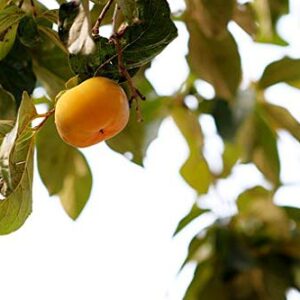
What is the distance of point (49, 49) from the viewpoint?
1025 millimetres

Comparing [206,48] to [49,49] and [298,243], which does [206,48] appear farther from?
[298,243]

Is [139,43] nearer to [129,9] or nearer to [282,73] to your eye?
[129,9]

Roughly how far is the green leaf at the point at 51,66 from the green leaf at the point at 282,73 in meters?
0.61

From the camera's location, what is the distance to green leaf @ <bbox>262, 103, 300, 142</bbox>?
140cm

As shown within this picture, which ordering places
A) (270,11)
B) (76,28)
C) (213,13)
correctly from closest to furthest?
(76,28) < (213,13) < (270,11)

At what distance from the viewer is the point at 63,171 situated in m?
1.25

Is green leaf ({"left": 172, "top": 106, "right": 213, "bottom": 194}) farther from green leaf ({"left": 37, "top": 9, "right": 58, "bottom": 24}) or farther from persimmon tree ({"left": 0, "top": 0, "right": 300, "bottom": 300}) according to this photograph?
green leaf ({"left": 37, "top": 9, "right": 58, "bottom": 24})

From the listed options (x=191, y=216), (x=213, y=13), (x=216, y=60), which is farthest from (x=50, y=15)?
(x=191, y=216)

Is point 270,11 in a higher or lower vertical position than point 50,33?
lower

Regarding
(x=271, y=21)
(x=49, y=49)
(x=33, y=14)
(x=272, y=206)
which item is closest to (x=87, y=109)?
(x=33, y=14)

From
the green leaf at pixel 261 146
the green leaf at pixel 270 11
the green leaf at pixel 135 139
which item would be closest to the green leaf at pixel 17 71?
the green leaf at pixel 135 139

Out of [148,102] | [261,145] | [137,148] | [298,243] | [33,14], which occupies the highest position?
[33,14]

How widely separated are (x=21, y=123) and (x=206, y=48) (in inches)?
24.8

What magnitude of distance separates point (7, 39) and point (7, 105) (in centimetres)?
8
